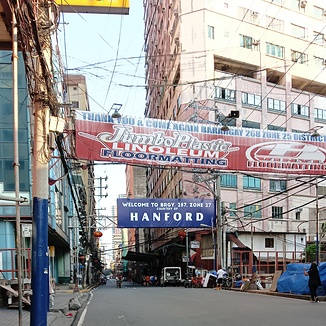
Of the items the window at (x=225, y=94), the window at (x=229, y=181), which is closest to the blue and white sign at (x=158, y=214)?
the window at (x=229, y=181)

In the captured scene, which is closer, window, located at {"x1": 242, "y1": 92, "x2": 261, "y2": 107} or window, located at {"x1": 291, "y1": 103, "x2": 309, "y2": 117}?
window, located at {"x1": 242, "y1": 92, "x2": 261, "y2": 107}

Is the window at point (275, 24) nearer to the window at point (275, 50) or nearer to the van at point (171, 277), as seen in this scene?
the window at point (275, 50)

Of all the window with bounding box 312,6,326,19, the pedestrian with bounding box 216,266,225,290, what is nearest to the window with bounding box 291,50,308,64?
the window with bounding box 312,6,326,19

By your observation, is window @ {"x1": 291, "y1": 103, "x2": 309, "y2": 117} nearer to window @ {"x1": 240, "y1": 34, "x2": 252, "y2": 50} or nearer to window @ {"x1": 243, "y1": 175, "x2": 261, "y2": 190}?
window @ {"x1": 240, "y1": 34, "x2": 252, "y2": 50}

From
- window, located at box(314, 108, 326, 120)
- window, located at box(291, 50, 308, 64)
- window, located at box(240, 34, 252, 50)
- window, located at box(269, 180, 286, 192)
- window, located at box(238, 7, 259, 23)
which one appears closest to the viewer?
window, located at box(269, 180, 286, 192)

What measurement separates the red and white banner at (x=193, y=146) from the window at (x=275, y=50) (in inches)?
1135

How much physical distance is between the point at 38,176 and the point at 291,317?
6.87m

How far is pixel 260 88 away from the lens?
52719mm

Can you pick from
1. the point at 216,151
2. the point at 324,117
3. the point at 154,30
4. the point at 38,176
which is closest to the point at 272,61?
the point at 324,117

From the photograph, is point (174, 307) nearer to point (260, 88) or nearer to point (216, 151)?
point (216, 151)

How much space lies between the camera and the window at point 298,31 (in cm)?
5653

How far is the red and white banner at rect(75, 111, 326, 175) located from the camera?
78.5 feet

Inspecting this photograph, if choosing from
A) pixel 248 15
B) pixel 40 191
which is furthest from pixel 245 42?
pixel 40 191

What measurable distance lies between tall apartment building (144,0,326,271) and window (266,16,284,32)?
15 cm
